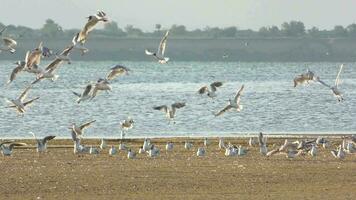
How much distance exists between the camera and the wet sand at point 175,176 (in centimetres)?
2283

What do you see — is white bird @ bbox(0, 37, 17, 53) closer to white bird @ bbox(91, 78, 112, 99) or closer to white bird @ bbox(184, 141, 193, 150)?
white bird @ bbox(91, 78, 112, 99)

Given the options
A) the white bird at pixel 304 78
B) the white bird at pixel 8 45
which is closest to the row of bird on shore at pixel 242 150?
the white bird at pixel 304 78

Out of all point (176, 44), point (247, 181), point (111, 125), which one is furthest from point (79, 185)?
point (176, 44)

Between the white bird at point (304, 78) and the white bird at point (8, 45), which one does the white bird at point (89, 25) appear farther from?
the white bird at point (304, 78)

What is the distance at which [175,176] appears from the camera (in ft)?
83.3

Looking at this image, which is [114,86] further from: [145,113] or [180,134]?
[180,134]

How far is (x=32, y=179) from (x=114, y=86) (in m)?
58.7

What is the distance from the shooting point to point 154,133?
1618 inches

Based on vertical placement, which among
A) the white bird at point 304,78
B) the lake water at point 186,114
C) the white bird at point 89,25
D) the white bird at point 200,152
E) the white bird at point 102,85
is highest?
the white bird at point 89,25

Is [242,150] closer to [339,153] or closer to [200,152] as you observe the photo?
[200,152]

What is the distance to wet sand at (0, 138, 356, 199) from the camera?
899 inches

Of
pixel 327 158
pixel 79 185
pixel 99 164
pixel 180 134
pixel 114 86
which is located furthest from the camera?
Answer: pixel 114 86

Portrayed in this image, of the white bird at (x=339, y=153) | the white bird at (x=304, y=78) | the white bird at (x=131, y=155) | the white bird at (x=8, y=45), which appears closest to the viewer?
the white bird at (x=8, y=45)

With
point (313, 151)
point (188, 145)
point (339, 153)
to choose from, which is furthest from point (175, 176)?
point (188, 145)
